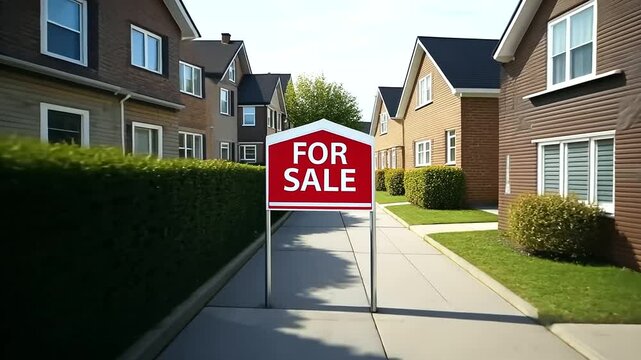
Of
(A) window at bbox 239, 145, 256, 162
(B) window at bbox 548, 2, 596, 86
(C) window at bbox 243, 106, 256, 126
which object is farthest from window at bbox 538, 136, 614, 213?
(C) window at bbox 243, 106, 256, 126

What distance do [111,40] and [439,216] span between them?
11044mm

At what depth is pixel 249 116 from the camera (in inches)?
1462

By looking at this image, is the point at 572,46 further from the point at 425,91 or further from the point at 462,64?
the point at 425,91

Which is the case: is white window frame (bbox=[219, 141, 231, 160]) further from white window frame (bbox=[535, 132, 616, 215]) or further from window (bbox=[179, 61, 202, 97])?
white window frame (bbox=[535, 132, 616, 215])

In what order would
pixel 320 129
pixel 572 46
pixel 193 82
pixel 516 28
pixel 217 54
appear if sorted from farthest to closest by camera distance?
pixel 217 54 < pixel 193 82 < pixel 516 28 < pixel 572 46 < pixel 320 129

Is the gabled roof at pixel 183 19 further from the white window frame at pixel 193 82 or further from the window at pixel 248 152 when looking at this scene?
the window at pixel 248 152

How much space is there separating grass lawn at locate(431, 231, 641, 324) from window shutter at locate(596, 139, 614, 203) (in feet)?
4.70

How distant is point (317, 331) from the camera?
5211 millimetres

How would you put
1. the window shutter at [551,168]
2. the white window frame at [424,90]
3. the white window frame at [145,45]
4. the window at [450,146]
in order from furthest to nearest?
the white window frame at [424,90]
the window at [450,146]
the white window frame at [145,45]
the window shutter at [551,168]

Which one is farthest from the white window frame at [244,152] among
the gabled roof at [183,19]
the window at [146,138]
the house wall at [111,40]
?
the window at [146,138]

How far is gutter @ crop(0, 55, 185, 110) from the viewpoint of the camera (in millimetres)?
8977

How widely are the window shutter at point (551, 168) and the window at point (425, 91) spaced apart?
11.1 metres

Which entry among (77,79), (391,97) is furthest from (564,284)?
(391,97)

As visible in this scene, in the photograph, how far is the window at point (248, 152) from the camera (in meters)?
37.1
